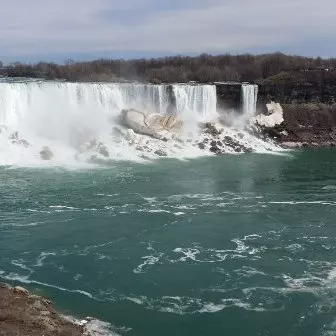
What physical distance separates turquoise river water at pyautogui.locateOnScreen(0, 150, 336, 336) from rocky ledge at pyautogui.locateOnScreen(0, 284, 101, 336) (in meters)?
0.74

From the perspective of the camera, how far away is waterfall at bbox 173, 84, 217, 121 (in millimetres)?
50344

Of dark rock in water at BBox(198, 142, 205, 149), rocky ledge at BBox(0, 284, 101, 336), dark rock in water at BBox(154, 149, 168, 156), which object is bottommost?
rocky ledge at BBox(0, 284, 101, 336)

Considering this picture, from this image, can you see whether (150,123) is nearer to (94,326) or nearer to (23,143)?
(23,143)

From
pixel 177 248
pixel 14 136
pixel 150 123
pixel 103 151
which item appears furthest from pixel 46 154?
pixel 177 248

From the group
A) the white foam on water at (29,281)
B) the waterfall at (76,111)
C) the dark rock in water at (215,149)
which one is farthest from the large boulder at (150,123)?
the white foam on water at (29,281)

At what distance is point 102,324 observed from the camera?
15.5 meters

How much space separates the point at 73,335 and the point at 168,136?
106 feet

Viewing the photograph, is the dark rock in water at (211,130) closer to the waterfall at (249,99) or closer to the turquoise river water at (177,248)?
the waterfall at (249,99)

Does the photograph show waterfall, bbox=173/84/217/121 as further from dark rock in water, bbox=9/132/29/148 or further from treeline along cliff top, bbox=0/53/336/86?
dark rock in water, bbox=9/132/29/148

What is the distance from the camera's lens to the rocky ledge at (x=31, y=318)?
14.2 metres

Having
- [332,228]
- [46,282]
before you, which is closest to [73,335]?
[46,282]

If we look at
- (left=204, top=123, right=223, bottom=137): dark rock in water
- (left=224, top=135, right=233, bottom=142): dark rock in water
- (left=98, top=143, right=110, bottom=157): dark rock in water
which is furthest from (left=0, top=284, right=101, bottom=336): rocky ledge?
(left=204, top=123, right=223, bottom=137): dark rock in water

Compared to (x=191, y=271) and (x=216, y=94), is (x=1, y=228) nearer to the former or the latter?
(x=191, y=271)

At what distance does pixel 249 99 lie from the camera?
52750 millimetres
